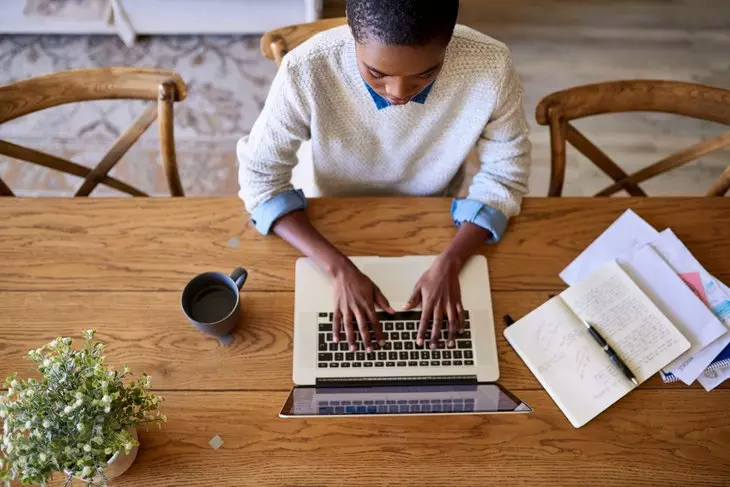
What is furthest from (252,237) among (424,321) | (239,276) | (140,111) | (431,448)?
(140,111)

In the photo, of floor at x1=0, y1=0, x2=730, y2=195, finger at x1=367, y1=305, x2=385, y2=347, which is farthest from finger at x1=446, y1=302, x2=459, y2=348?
floor at x1=0, y1=0, x2=730, y2=195

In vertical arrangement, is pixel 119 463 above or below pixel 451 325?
below

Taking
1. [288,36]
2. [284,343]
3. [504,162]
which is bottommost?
[284,343]

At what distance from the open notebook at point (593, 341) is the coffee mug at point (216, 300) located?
18.0 inches

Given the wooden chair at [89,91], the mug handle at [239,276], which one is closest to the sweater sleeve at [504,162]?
the mug handle at [239,276]

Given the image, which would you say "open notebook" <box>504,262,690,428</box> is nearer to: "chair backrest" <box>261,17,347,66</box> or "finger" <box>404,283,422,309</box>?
"finger" <box>404,283,422,309</box>

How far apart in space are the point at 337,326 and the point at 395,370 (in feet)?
0.39

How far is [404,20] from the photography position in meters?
0.72

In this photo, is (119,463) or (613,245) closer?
(119,463)

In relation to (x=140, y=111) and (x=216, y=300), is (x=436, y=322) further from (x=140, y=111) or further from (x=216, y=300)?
(x=140, y=111)

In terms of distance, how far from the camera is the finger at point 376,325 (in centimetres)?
98

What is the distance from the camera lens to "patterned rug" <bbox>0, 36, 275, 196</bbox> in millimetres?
1948

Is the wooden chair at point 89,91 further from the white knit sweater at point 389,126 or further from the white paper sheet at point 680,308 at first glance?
the white paper sheet at point 680,308

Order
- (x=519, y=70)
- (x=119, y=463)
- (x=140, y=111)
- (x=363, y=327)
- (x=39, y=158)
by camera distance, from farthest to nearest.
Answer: (x=519, y=70) → (x=140, y=111) → (x=39, y=158) → (x=363, y=327) → (x=119, y=463)
